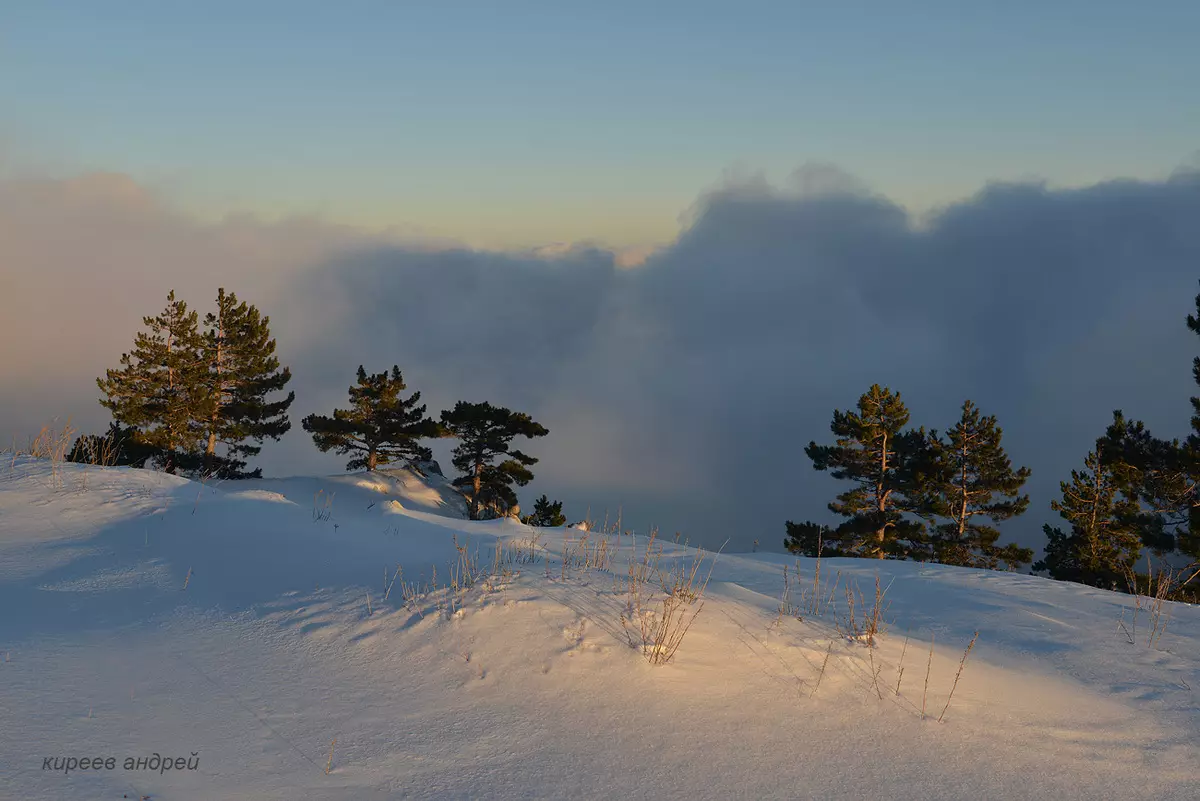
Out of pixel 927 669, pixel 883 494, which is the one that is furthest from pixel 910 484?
pixel 927 669

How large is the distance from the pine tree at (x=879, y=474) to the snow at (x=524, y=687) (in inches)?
1008

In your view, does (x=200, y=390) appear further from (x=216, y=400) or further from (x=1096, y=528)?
(x=1096, y=528)

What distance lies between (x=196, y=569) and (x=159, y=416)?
3424cm

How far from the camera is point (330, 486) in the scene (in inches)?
1442

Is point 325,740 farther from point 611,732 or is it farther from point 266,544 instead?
point 266,544

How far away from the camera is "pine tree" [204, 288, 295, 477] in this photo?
39.0 m

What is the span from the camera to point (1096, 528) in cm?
2969

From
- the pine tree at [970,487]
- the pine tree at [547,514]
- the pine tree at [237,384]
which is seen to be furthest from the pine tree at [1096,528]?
the pine tree at [237,384]

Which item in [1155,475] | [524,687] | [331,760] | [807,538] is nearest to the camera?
[331,760]

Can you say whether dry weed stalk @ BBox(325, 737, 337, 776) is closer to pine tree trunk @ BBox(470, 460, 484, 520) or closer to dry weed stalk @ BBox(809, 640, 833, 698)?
dry weed stalk @ BBox(809, 640, 833, 698)

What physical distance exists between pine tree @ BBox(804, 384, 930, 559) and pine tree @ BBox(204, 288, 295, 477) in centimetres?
2574

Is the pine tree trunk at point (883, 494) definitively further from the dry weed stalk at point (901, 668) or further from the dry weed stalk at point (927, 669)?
the dry weed stalk at point (901, 668)

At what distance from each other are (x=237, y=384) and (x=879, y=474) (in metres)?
29.2

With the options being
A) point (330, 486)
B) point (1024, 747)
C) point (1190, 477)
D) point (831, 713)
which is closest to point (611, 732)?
point (831, 713)
